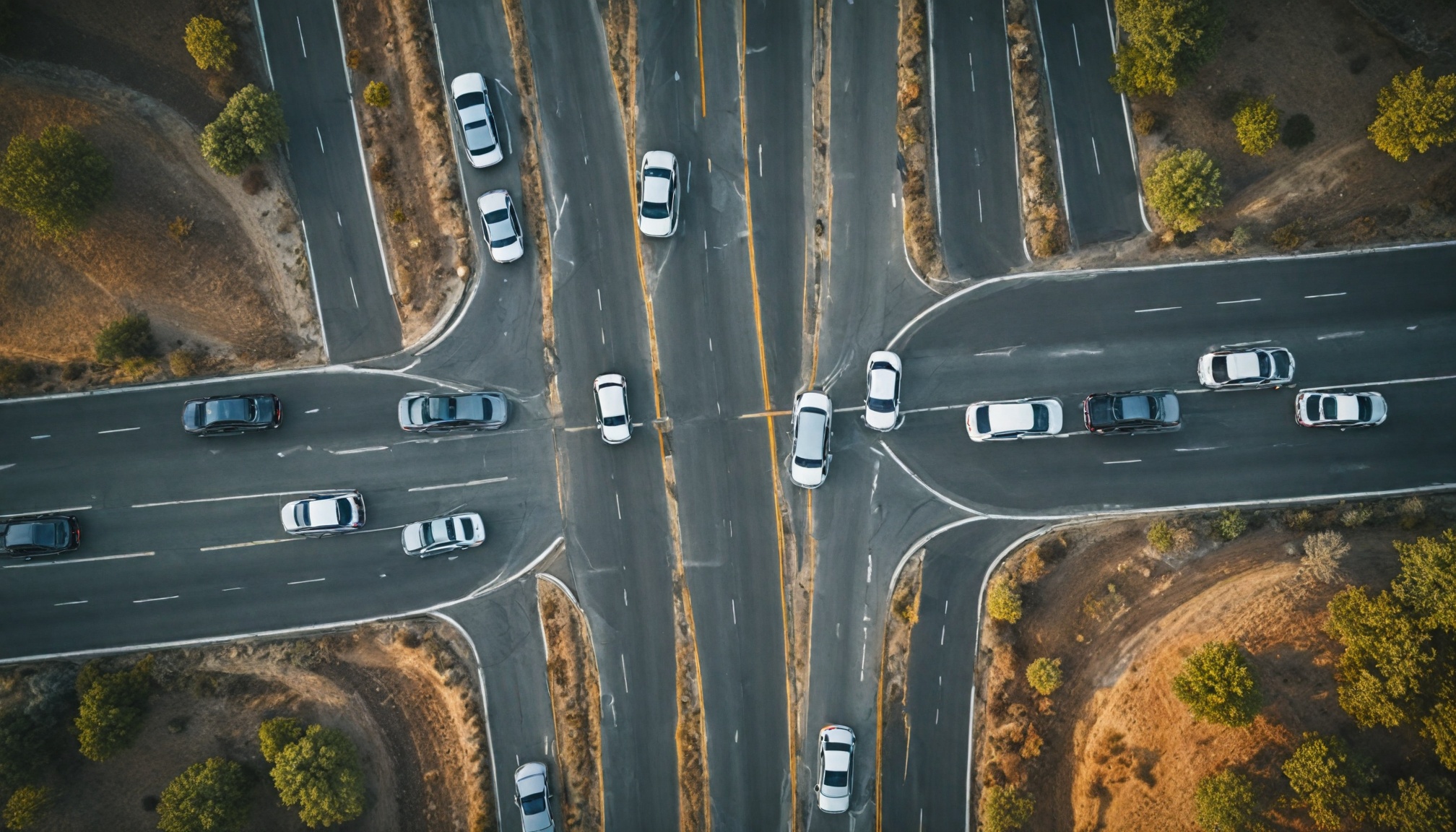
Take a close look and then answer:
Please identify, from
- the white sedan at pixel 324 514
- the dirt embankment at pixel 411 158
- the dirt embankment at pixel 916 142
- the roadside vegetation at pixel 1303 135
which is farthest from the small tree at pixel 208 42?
the roadside vegetation at pixel 1303 135

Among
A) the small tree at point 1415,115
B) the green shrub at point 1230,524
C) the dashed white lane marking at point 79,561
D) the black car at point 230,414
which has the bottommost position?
the green shrub at point 1230,524

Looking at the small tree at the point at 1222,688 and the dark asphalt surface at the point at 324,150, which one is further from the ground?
the dark asphalt surface at the point at 324,150

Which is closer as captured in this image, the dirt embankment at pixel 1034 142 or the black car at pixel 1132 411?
the black car at pixel 1132 411

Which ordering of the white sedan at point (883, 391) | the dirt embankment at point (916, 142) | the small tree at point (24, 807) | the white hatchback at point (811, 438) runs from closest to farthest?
the small tree at point (24, 807), the white hatchback at point (811, 438), the white sedan at point (883, 391), the dirt embankment at point (916, 142)

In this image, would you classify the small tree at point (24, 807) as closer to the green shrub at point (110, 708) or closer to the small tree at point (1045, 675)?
the green shrub at point (110, 708)

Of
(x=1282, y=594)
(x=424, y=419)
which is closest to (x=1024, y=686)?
(x=1282, y=594)

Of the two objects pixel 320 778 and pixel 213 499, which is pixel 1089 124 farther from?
pixel 320 778

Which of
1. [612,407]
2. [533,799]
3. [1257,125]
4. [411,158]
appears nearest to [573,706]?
[533,799]
